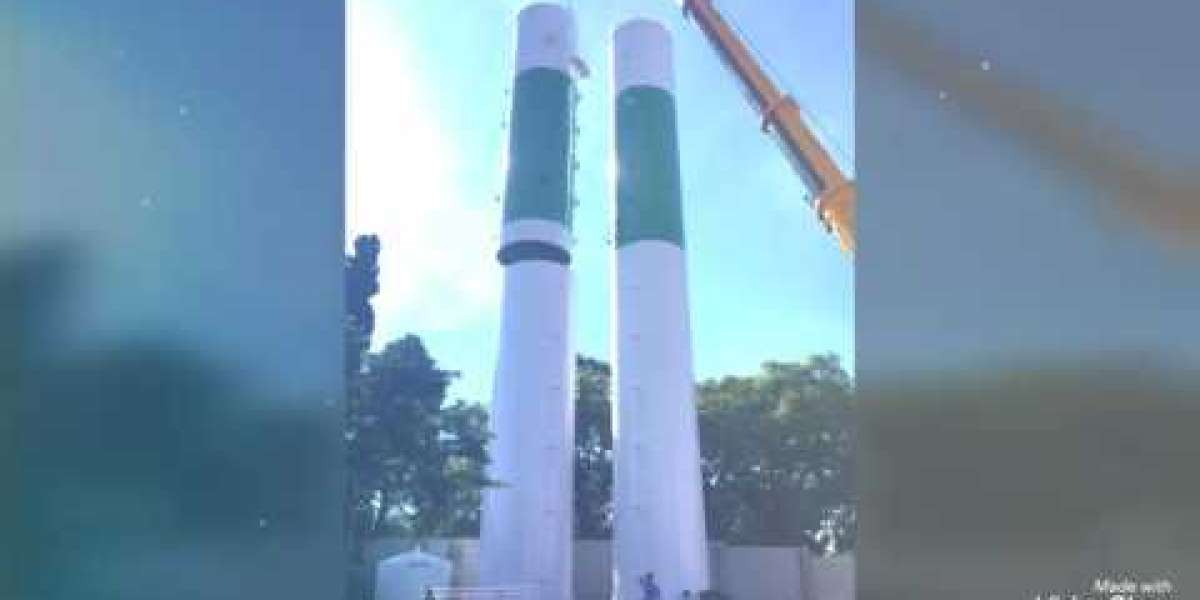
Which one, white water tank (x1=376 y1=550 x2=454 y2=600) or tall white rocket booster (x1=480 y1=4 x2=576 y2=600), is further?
tall white rocket booster (x1=480 y1=4 x2=576 y2=600)

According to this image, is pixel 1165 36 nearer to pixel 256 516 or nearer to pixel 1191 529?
pixel 1191 529

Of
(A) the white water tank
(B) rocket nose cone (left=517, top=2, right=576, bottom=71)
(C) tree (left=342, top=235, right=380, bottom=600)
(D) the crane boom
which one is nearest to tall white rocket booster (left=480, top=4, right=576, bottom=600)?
(B) rocket nose cone (left=517, top=2, right=576, bottom=71)

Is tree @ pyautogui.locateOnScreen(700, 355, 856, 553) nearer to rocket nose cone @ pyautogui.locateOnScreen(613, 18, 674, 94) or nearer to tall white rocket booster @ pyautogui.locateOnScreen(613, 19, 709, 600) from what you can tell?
tall white rocket booster @ pyautogui.locateOnScreen(613, 19, 709, 600)

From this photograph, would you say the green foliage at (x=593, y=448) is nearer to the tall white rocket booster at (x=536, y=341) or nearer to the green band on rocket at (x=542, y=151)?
the tall white rocket booster at (x=536, y=341)

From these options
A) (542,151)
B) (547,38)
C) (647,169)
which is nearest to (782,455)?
(547,38)

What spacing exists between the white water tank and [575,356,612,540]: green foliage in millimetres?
3503

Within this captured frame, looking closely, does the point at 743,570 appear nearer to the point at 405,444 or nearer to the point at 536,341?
the point at 405,444

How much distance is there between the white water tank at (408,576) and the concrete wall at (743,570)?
0.02 meters

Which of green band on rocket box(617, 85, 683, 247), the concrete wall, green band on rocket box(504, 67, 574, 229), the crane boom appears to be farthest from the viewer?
green band on rocket box(617, 85, 683, 247)

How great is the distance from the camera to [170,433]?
2.67 ft

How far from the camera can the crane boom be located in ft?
5.41

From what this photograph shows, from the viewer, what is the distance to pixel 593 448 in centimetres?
709

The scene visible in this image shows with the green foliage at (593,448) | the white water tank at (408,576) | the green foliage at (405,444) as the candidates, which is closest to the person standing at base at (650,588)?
the green foliage at (593,448)

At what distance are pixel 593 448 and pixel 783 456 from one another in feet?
15.5
